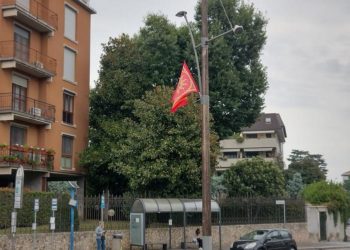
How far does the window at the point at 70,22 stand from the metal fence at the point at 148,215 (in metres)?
13.8

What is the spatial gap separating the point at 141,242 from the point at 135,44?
1866 cm

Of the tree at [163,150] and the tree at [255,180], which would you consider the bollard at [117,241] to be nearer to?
the tree at [163,150]

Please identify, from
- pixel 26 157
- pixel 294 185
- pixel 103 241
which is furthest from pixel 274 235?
pixel 294 185

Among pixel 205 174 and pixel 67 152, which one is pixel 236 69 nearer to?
pixel 67 152

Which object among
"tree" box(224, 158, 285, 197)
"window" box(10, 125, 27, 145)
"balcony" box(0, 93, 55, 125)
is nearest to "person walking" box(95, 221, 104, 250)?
"balcony" box(0, 93, 55, 125)

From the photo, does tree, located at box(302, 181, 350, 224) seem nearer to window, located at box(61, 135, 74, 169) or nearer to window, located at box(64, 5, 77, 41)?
window, located at box(61, 135, 74, 169)

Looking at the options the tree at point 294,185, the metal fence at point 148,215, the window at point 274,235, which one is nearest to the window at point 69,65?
the metal fence at point 148,215

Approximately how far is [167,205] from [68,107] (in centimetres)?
1322

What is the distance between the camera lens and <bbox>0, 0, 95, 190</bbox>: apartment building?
30.7 m

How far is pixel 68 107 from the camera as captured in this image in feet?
120

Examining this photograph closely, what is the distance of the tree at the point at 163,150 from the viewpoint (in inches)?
1192

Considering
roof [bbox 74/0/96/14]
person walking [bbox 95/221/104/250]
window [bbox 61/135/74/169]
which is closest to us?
person walking [bbox 95/221/104/250]

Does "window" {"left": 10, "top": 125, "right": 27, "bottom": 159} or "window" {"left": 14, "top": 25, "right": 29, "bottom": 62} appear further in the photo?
"window" {"left": 14, "top": 25, "right": 29, "bottom": 62}

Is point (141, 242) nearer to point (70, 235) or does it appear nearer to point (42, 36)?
point (70, 235)
